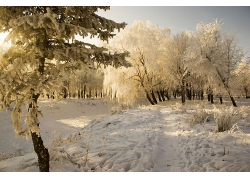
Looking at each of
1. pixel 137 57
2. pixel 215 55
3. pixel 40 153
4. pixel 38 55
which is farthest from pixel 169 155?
pixel 215 55

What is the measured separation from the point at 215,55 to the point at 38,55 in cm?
1610

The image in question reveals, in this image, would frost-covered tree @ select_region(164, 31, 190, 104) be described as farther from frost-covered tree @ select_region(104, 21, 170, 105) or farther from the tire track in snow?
the tire track in snow

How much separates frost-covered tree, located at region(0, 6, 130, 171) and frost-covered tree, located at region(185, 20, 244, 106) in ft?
46.2

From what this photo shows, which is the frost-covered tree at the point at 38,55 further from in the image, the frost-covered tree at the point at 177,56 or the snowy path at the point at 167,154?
the frost-covered tree at the point at 177,56

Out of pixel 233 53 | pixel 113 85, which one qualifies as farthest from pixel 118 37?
pixel 233 53

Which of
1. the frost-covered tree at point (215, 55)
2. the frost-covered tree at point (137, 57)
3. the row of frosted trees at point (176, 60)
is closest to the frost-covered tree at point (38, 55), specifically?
the row of frosted trees at point (176, 60)

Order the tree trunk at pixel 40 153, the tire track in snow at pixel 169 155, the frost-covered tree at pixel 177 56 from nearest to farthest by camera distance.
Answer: the tree trunk at pixel 40 153 < the tire track in snow at pixel 169 155 < the frost-covered tree at pixel 177 56

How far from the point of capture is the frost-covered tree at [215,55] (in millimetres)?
14523

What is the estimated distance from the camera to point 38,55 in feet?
10.3

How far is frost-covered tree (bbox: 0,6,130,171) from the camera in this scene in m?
2.66

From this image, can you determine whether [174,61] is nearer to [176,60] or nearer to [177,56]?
[176,60]

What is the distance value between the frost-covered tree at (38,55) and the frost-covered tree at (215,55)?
14.1 meters
